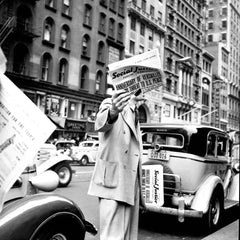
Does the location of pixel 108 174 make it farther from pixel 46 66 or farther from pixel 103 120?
pixel 46 66

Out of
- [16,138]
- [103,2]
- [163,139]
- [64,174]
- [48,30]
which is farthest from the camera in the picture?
[103,2]

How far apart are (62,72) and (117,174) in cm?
2691

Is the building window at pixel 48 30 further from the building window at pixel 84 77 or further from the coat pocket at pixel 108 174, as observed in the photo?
the coat pocket at pixel 108 174

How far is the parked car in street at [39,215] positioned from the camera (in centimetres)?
229

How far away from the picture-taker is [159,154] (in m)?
5.75

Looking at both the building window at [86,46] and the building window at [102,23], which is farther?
the building window at [102,23]

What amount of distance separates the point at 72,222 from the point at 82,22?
1174 inches

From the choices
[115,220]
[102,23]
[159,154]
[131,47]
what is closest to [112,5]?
[102,23]

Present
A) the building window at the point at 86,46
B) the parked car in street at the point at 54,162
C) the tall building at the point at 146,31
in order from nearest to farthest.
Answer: the parked car in street at the point at 54,162 < the building window at the point at 86,46 < the tall building at the point at 146,31

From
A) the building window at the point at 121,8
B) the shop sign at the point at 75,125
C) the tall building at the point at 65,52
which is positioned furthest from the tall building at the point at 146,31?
the shop sign at the point at 75,125

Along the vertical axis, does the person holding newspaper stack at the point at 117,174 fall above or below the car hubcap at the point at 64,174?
above

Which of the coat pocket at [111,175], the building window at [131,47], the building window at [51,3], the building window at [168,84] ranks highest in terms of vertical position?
the building window at [51,3]

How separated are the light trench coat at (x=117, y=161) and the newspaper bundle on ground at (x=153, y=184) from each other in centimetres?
145

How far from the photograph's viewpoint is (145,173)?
182 inches
